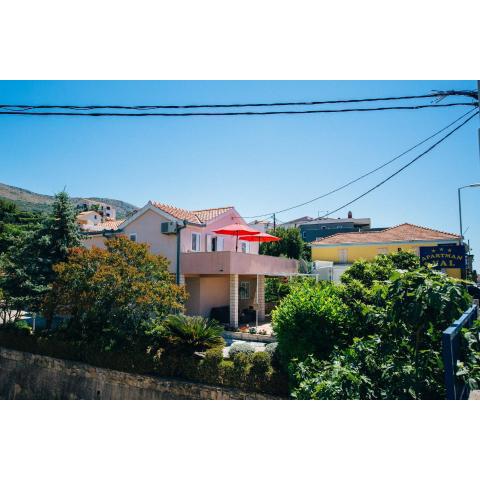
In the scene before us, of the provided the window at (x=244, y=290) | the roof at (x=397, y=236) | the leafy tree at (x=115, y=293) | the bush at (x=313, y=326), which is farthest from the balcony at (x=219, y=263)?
the roof at (x=397, y=236)

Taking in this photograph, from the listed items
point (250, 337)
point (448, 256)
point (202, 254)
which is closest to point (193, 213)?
point (202, 254)

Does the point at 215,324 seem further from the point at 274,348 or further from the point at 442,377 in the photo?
the point at 442,377

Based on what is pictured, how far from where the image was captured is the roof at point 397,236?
23188 millimetres

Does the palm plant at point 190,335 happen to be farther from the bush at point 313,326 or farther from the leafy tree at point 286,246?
the leafy tree at point 286,246

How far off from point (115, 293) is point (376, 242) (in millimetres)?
20195

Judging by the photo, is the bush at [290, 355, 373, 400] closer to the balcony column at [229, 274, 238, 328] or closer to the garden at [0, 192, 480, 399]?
the garden at [0, 192, 480, 399]

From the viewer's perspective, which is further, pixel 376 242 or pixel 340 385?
pixel 376 242

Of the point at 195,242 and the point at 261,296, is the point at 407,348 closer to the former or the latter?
the point at 195,242

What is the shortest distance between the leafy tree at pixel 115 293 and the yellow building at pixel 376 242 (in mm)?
15392

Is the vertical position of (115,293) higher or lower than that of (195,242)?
lower

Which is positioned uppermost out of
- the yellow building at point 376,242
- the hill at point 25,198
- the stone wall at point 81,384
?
the hill at point 25,198

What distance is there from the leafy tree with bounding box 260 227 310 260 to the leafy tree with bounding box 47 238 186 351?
79.7ft

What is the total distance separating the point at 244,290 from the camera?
22.3 metres

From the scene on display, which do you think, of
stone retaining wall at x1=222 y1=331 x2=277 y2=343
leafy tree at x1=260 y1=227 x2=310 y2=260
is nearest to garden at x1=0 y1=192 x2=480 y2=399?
stone retaining wall at x1=222 y1=331 x2=277 y2=343
